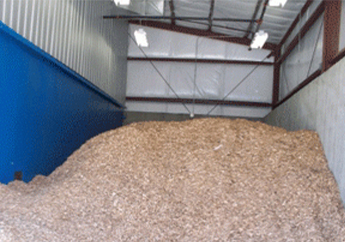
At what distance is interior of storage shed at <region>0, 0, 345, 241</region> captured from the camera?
6.46 metres

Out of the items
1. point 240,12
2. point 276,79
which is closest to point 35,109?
point 240,12

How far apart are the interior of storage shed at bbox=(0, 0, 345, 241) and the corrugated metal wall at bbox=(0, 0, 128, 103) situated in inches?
1.9

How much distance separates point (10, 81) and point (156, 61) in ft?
38.6

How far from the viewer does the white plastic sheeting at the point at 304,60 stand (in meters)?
11.4

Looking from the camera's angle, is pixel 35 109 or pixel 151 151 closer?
pixel 151 151

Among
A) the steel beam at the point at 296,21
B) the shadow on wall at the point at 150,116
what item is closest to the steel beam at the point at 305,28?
the steel beam at the point at 296,21

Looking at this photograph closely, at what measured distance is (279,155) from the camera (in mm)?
8234

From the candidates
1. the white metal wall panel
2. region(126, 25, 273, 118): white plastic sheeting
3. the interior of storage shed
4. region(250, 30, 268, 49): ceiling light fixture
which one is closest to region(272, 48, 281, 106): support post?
region(126, 25, 273, 118): white plastic sheeting

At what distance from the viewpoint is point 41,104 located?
948 centimetres

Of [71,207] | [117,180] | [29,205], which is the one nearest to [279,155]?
[117,180]

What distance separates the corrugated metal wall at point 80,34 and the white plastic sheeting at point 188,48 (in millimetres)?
1303

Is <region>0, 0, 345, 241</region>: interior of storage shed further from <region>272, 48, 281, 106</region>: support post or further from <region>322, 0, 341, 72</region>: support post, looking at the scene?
<region>272, 48, 281, 106</region>: support post

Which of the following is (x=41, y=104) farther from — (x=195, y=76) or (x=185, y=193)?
(x=195, y=76)

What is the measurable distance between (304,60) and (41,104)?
8.77 m
